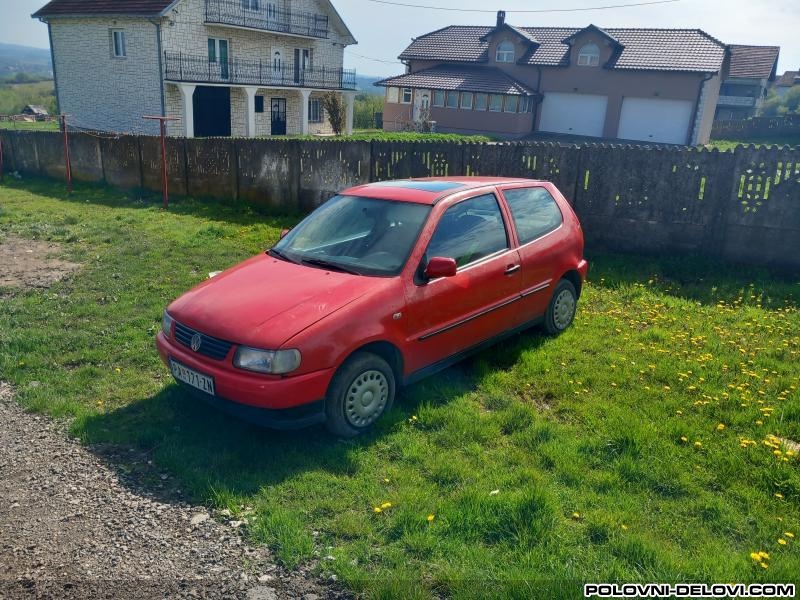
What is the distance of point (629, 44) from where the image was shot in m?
42.5

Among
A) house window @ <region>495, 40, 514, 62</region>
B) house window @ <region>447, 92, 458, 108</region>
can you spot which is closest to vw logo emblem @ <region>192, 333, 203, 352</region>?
house window @ <region>447, 92, 458, 108</region>

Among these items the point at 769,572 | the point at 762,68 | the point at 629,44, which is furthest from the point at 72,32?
the point at 762,68

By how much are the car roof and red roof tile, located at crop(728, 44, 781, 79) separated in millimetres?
59768

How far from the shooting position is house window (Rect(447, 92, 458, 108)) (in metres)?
44.6

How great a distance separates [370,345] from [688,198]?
22.8 ft

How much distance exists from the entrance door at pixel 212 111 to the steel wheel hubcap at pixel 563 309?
107ft

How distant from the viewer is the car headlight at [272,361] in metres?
4.24

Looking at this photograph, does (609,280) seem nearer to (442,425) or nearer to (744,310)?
(744,310)

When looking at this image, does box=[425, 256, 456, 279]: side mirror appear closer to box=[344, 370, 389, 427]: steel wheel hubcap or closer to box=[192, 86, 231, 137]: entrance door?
box=[344, 370, 389, 427]: steel wheel hubcap

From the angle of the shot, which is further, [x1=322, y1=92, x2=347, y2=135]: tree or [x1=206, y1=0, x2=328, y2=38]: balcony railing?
[x1=322, y1=92, x2=347, y2=135]: tree

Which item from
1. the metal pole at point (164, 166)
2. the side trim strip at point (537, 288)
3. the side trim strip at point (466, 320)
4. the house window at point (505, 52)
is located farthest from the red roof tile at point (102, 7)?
the side trim strip at point (466, 320)

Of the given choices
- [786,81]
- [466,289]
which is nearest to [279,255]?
[466,289]

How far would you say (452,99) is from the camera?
4475 centimetres

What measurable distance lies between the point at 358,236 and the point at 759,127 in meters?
51.2
